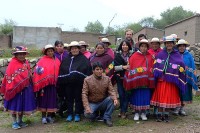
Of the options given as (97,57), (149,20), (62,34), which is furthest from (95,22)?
(97,57)

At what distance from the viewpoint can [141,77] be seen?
6047 mm

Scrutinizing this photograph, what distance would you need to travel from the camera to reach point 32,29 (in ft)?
76.9

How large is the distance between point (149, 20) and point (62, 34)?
Result: 4166 centimetres

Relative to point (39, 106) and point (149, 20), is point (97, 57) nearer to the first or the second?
point (39, 106)

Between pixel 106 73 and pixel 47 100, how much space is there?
1.42 m

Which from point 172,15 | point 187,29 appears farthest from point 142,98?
point 172,15

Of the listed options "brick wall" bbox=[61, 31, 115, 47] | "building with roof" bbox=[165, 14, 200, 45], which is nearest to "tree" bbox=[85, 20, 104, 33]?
"brick wall" bbox=[61, 31, 115, 47]

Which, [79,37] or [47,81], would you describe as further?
[79,37]

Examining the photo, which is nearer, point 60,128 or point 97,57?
point 60,128

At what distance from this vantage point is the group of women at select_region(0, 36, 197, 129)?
5902 millimetres

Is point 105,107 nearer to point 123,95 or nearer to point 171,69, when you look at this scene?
point 123,95

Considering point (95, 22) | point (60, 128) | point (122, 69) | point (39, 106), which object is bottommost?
point (60, 128)

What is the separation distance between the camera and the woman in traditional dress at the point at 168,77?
5.90 meters

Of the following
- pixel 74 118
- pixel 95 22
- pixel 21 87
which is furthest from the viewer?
pixel 95 22
